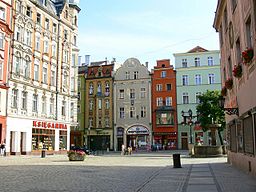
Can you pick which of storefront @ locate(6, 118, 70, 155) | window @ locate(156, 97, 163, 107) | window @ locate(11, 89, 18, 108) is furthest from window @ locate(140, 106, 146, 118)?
window @ locate(11, 89, 18, 108)

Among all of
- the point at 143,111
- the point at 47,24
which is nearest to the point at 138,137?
the point at 143,111

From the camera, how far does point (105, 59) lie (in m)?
74.9

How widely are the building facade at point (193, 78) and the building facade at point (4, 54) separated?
107 ft

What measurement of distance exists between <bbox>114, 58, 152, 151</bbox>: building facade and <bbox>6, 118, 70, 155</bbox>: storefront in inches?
657

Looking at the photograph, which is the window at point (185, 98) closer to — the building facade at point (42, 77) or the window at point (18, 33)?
the building facade at point (42, 77)

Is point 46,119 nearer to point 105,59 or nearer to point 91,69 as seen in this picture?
point 91,69

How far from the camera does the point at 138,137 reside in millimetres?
62750

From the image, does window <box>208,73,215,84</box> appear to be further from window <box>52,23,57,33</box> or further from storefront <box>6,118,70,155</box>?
window <box>52,23,57,33</box>

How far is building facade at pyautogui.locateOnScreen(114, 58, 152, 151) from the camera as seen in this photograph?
62.2 metres

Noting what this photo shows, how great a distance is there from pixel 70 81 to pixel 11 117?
46.6 feet

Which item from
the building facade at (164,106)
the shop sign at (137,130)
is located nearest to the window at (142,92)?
the building facade at (164,106)

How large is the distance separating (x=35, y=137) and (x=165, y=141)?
2631 cm

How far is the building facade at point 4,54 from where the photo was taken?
116 feet

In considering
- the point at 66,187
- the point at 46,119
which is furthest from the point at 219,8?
the point at 46,119
